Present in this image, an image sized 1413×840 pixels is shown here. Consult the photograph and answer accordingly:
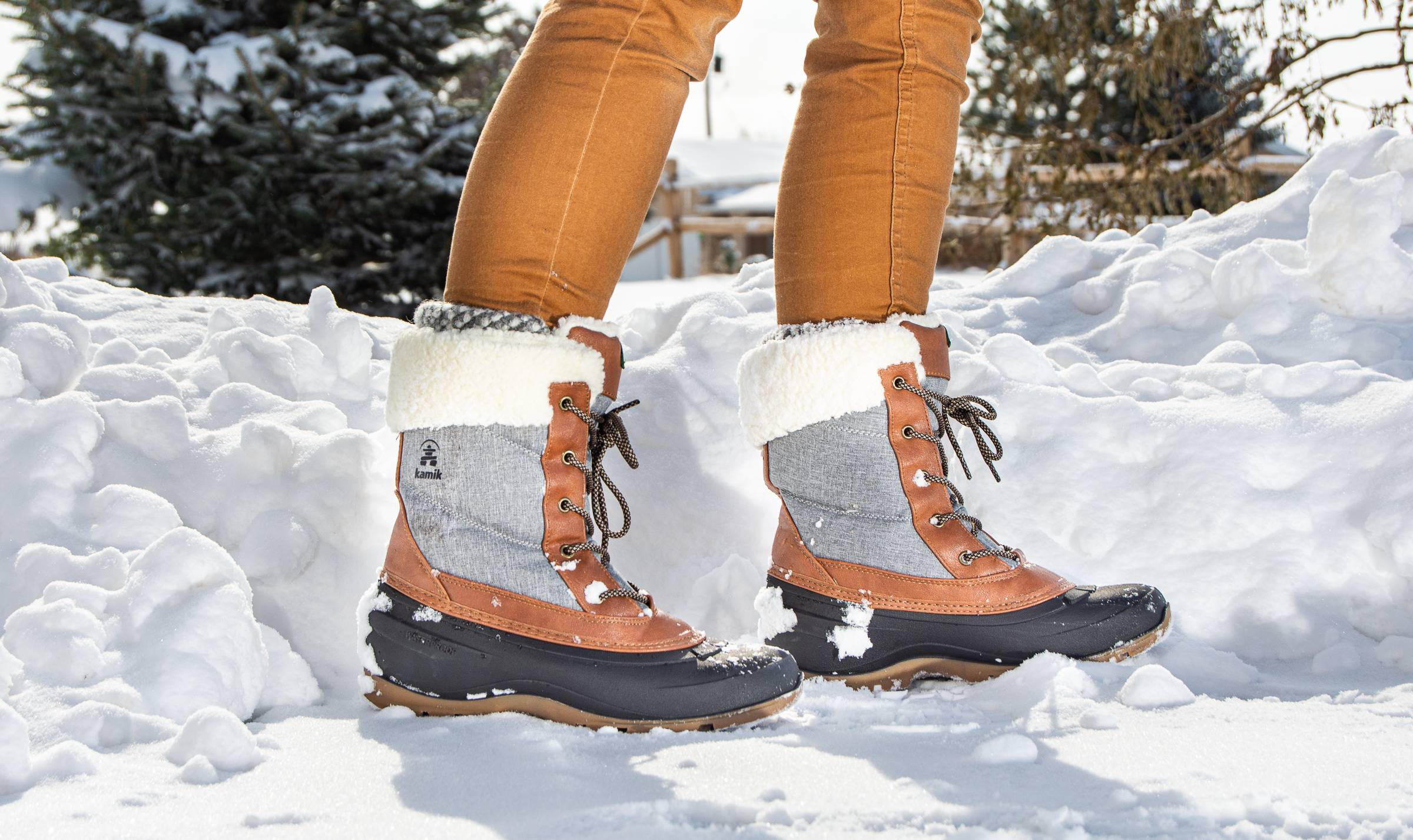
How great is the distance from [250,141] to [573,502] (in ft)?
16.2

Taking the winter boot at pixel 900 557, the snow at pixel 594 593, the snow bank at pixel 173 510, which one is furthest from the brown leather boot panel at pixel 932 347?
the snow bank at pixel 173 510

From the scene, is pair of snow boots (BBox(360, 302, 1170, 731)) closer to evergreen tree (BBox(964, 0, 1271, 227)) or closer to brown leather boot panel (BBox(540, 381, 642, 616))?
brown leather boot panel (BBox(540, 381, 642, 616))

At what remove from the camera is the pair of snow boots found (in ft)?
3.84

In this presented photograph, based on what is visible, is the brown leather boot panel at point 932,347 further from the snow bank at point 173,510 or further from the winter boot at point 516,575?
the snow bank at point 173,510

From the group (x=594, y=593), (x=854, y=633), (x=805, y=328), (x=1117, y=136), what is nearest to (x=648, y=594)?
(x=594, y=593)

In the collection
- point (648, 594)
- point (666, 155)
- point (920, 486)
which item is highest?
point (666, 155)

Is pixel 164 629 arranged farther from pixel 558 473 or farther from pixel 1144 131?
pixel 1144 131

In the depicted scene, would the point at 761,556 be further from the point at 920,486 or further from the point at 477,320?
the point at 477,320

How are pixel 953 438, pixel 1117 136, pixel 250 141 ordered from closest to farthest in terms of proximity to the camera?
1. pixel 953 438
2. pixel 250 141
3. pixel 1117 136

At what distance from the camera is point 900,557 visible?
134cm

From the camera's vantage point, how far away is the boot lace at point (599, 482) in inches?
47.8

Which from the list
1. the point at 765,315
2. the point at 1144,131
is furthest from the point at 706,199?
the point at 765,315

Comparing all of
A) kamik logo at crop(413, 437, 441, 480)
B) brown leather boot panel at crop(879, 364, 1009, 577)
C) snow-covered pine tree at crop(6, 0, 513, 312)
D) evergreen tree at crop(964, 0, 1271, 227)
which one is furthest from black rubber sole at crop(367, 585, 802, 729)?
snow-covered pine tree at crop(6, 0, 513, 312)

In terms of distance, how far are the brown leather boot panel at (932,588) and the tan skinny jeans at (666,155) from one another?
11.9 inches
